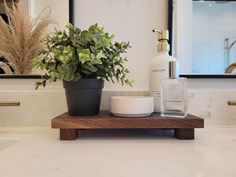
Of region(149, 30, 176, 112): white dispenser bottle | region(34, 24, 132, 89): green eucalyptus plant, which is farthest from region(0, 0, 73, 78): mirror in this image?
region(149, 30, 176, 112): white dispenser bottle

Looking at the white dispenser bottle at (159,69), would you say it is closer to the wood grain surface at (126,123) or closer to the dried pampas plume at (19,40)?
the wood grain surface at (126,123)

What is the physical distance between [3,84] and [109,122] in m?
0.44

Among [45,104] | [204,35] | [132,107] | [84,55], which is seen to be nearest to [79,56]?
[84,55]

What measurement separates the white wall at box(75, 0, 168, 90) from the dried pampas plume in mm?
151

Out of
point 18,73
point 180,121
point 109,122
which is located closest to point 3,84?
point 18,73

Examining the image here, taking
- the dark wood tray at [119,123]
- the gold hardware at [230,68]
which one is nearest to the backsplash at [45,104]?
the gold hardware at [230,68]

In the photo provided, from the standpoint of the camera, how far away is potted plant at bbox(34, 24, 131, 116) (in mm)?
589

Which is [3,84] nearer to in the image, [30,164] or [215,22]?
[30,164]

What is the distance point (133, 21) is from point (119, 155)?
1.70 feet

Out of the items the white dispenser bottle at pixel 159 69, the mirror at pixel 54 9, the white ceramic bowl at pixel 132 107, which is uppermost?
the mirror at pixel 54 9

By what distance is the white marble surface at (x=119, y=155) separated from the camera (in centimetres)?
36

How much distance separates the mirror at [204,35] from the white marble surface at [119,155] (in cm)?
26

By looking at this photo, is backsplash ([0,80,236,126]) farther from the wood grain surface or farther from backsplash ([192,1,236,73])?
the wood grain surface

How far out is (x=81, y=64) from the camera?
0.60 m
